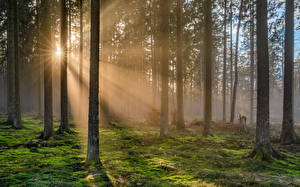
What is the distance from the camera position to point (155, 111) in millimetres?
22062

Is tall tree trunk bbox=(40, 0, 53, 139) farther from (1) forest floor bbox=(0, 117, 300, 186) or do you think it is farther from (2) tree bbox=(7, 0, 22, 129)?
(2) tree bbox=(7, 0, 22, 129)

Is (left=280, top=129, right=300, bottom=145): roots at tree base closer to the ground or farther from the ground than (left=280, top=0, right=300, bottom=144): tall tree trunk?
closer to the ground

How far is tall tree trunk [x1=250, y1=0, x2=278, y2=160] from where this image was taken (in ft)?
27.1

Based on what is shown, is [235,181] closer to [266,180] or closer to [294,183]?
[266,180]

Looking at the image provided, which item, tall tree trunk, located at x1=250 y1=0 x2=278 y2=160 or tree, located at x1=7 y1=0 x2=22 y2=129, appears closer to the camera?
tall tree trunk, located at x1=250 y1=0 x2=278 y2=160

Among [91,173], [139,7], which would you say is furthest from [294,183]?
[139,7]

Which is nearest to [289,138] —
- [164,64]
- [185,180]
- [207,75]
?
[207,75]

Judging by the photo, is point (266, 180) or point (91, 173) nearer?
point (266, 180)

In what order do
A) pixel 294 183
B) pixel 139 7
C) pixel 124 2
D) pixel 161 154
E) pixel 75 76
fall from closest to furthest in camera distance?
pixel 294 183 < pixel 161 154 < pixel 124 2 < pixel 139 7 < pixel 75 76

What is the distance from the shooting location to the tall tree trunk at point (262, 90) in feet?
27.1

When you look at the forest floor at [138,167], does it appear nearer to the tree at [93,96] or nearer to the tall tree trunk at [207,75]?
the tree at [93,96]

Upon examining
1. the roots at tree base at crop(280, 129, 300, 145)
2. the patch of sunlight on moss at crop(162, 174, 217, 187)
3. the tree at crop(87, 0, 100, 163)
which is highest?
the tree at crop(87, 0, 100, 163)

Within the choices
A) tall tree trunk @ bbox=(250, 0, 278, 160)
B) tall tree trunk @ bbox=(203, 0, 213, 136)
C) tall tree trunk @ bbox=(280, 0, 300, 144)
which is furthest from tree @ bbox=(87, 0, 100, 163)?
tall tree trunk @ bbox=(280, 0, 300, 144)

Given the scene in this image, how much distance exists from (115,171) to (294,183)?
4.88 m
